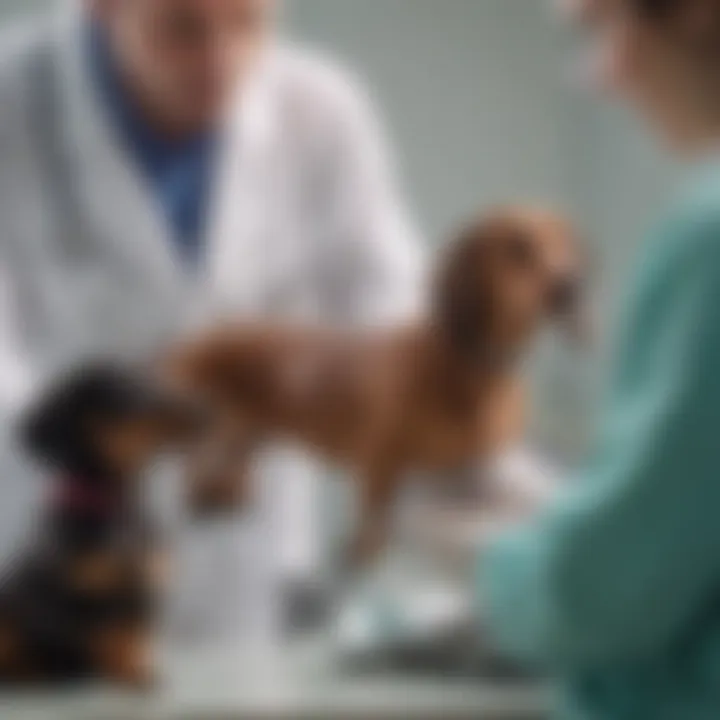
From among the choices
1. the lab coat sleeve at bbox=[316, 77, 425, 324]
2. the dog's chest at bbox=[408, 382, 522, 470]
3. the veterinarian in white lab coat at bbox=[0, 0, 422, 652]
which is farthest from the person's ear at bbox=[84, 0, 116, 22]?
the dog's chest at bbox=[408, 382, 522, 470]

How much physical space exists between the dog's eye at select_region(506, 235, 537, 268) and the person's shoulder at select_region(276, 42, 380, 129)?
0.10m

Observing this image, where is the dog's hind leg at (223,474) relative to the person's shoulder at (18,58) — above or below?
below

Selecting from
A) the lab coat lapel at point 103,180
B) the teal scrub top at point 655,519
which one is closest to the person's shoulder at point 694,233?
the teal scrub top at point 655,519

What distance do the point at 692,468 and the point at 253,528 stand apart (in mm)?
261

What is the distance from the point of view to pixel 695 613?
0.54 metres

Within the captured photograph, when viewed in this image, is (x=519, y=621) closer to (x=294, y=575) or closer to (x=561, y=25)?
(x=294, y=575)

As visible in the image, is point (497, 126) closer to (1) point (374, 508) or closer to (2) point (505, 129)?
(2) point (505, 129)

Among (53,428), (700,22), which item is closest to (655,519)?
(700,22)

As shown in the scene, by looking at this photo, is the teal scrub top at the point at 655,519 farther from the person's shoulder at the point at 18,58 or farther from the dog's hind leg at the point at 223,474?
the person's shoulder at the point at 18,58

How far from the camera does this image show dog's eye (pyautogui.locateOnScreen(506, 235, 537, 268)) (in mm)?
702

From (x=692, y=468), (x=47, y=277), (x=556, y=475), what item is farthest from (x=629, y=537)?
(x=47, y=277)

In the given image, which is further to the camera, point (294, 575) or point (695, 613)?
point (294, 575)

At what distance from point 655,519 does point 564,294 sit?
0.68ft

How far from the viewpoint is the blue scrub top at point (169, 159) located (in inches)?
28.1
